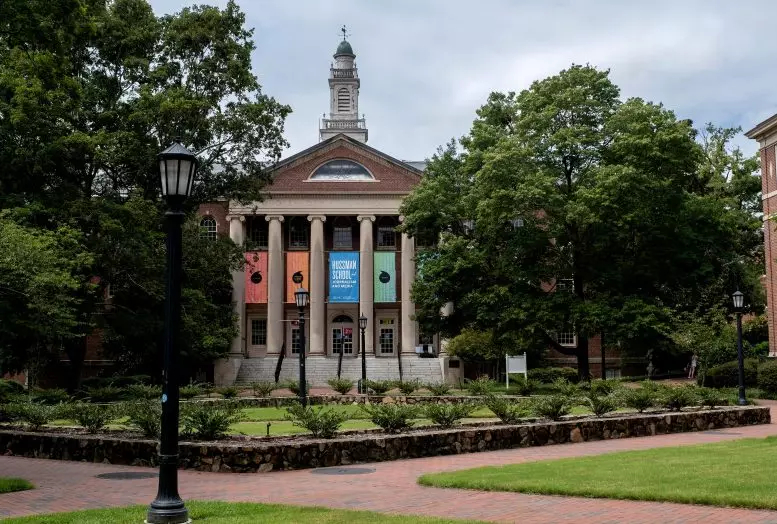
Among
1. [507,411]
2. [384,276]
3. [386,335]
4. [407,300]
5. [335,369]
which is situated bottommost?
[507,411]

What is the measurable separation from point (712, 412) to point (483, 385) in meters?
8.88

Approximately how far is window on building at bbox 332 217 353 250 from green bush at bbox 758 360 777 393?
2910 cm

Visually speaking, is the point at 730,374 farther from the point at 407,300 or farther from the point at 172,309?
the point at 172,309

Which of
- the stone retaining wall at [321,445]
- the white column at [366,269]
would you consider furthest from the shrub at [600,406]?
Answer: the white column at [366,269]

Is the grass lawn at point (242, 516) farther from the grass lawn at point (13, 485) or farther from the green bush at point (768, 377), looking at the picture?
the green bush at point (768, 377)

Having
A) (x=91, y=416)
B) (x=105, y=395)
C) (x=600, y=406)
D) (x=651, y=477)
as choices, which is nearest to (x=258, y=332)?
(x=105, y=395)

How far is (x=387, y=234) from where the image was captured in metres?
55.0

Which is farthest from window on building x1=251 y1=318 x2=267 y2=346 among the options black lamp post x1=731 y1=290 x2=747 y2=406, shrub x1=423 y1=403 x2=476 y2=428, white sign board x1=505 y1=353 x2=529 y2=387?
shrub x1=423 y1=403 x2=476 y2=428

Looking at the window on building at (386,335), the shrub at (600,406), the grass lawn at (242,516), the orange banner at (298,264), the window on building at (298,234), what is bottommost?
the grass lawn at (242,516)

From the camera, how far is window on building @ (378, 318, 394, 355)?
180ft

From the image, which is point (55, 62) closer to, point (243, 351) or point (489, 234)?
point (489, 234)

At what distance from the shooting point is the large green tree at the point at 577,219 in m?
34.9

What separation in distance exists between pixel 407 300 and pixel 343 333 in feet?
19.2

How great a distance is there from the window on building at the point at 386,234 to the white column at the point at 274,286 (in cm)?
664
